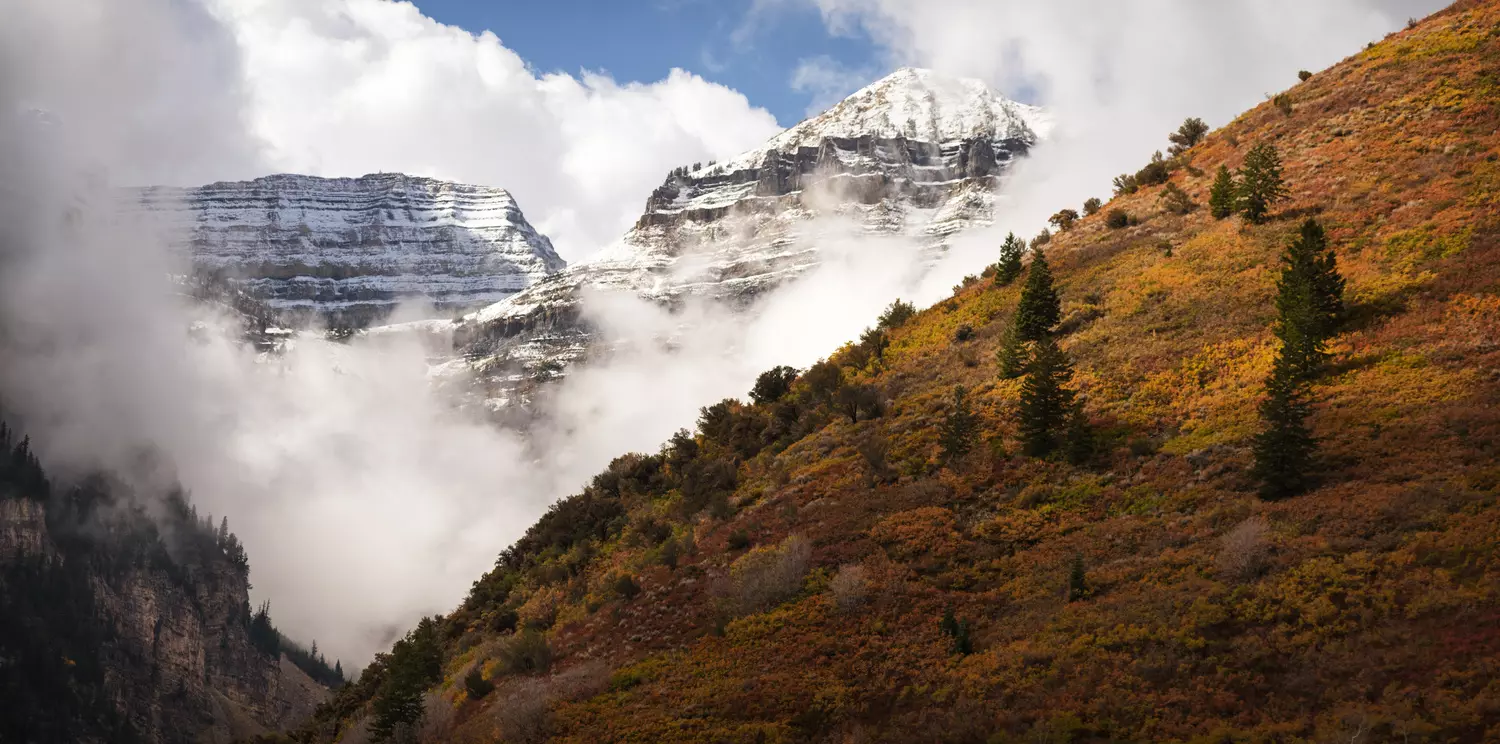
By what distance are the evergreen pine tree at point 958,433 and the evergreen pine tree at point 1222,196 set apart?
17.9 m

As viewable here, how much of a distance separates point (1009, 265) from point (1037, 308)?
9670 mm

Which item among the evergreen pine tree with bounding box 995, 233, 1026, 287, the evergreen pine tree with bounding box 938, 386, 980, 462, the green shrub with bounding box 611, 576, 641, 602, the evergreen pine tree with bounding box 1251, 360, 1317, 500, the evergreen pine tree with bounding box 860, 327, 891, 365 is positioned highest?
the evergreen pine tree with bounding box 995, 233, 1026, 287

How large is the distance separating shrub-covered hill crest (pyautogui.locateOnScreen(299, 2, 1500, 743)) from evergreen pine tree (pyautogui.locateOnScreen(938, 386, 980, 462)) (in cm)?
20

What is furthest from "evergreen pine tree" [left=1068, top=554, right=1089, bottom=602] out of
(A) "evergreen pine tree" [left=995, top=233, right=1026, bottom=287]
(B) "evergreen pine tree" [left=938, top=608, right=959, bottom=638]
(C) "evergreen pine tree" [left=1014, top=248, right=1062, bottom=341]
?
(A) "evergreen pine tree" [left=995, top=233, right=1026, bottom=287]

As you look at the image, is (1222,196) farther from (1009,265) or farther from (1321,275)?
(1321,275)

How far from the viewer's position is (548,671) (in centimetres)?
3106

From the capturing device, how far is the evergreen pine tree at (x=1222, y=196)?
4453 cm

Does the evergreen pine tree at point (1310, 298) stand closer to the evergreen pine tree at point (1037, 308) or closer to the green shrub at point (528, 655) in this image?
the evergreen pine tree at point (1037, 308)

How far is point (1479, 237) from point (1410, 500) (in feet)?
52.8

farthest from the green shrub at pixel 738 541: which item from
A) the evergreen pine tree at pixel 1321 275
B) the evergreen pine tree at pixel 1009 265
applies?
the evergreen pine tree at pixel 1009 265

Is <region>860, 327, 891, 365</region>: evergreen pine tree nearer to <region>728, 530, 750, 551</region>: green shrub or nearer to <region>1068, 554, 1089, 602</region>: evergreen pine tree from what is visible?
<region>728, 530, 750, 551</region>: green shrub

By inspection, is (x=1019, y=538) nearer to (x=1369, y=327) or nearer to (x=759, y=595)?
(x=759, y=595)

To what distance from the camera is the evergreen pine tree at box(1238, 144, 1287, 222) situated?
4250cm

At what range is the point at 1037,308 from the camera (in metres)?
42.0
